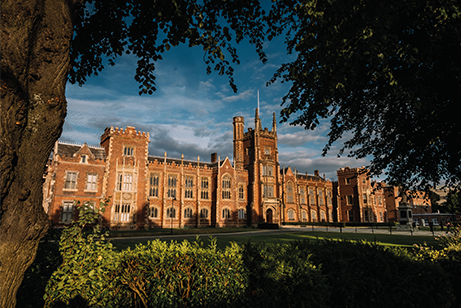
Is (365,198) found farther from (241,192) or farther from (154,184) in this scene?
(154,184)

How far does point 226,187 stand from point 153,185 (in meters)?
13.3

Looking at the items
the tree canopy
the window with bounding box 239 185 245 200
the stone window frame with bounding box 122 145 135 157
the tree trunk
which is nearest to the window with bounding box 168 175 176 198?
the stone window frame with bounding box 122 145 135 157

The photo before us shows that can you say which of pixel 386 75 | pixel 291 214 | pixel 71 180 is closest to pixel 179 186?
pixel 71 180

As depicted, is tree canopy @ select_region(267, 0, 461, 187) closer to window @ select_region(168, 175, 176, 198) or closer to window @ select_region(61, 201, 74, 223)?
window @ select_region(61, 201, 74, 223)

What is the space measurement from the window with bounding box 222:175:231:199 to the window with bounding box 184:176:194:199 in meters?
5.80

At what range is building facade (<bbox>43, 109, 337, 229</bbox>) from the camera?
109ft

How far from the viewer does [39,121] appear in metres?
2.92

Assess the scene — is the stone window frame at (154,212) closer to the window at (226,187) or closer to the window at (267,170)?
the window at (226,187)

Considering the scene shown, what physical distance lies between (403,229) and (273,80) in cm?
3809

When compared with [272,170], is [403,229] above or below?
below

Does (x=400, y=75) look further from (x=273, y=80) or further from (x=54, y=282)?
(x=54, y=282)

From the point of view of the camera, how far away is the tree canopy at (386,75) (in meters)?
6.91

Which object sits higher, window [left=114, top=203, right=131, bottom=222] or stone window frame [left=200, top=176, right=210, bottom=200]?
stone window frame [left=200, top=176, right=210, bottom=200]

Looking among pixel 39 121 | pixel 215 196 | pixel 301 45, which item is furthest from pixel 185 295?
pixel 215 196
